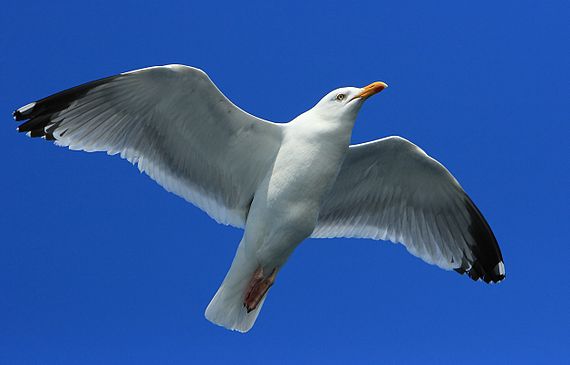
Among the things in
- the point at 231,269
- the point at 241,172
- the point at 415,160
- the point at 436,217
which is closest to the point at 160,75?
the point at 241,172

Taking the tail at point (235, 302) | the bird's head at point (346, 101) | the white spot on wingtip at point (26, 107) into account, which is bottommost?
the tail at point (235, 302)

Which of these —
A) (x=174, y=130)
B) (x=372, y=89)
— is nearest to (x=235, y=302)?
(x=174, y=130)

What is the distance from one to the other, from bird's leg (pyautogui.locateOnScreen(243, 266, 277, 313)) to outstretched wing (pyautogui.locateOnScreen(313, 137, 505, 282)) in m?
0.85

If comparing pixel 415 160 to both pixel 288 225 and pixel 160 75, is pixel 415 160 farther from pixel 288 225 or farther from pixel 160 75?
pixel 160 75

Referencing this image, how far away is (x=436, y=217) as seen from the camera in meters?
6.89

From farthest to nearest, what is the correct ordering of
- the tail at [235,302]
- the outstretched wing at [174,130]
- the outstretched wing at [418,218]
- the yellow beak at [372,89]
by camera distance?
the outstretched wing at [418,218] → the tail at [235,302] → the outstretched wing at [174,130] → the yellow beak at [372,89]

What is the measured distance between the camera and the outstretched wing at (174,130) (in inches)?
230

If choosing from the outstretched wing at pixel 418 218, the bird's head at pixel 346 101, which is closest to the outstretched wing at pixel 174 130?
the bird's head at pixel 346 101

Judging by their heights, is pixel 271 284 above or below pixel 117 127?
below

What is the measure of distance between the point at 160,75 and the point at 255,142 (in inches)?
30.1

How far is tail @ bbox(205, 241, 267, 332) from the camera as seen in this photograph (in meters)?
6.03

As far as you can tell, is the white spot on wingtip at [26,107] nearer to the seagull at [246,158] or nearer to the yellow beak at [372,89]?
the seagull at [246,158]

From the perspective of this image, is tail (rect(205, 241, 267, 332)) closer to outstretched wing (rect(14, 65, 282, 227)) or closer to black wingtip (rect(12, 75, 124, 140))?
outstretched wing (rect(14, 65, 282, 227))

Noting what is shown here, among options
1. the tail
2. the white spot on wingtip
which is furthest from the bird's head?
the white spot on wingtip
